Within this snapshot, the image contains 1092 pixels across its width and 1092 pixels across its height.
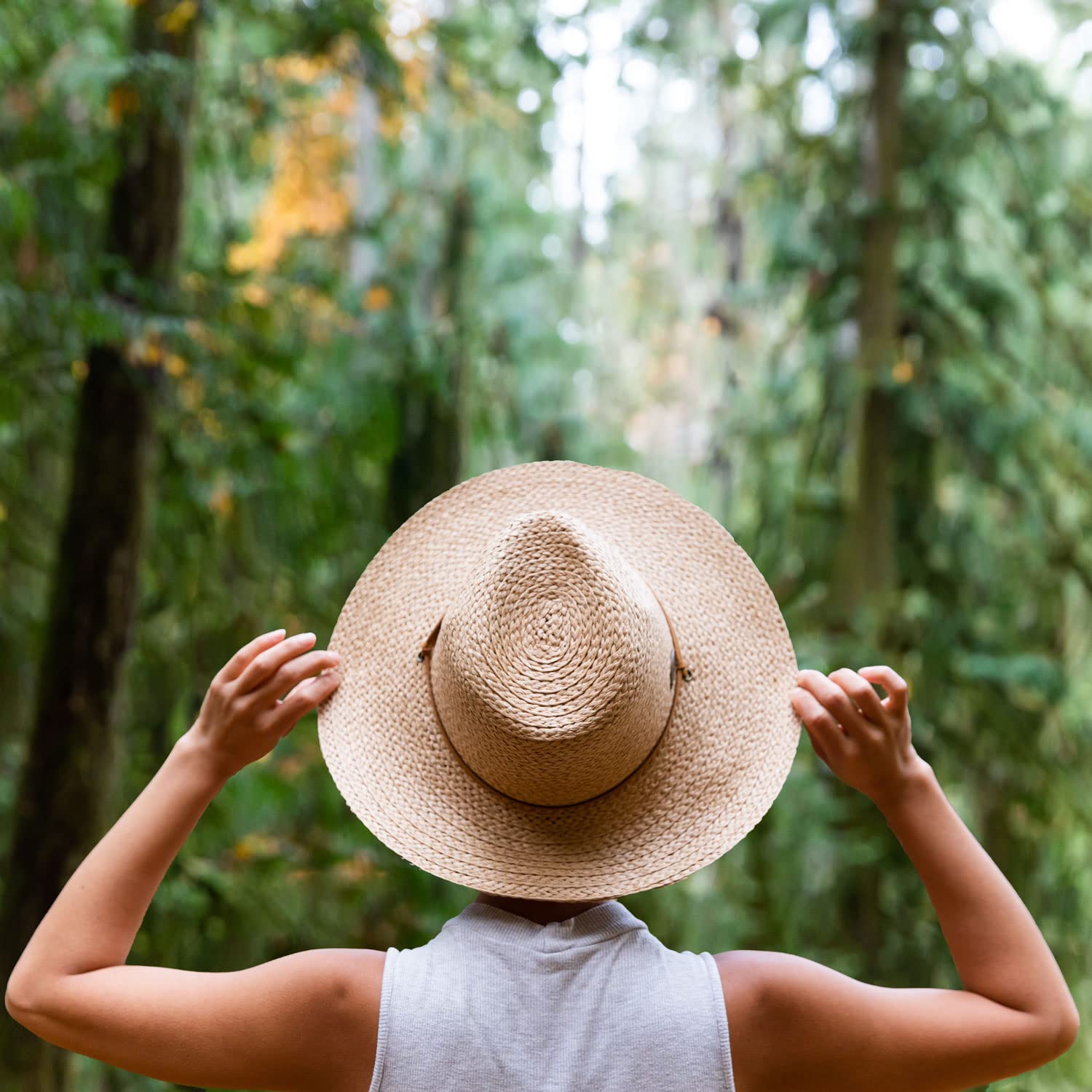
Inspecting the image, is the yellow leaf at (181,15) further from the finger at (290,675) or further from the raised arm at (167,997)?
the raised arm at (167,997)

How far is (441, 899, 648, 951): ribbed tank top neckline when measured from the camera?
1297 mm

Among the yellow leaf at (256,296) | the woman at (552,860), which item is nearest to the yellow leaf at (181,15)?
the yellow leaf at (256,296)

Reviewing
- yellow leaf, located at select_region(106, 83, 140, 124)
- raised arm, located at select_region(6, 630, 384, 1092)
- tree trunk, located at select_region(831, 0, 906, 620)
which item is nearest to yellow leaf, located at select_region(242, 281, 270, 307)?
yellow leaf, located at select_region(106, 83, 140, 124)

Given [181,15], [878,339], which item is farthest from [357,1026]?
[878,339]

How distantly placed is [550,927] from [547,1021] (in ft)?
0.37

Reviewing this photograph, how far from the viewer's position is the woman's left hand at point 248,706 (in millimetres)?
1332

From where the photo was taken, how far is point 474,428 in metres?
4.75

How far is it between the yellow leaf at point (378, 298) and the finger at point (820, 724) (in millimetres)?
3841

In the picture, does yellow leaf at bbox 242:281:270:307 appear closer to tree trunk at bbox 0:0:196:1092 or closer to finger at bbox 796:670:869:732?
tree trunk at bbox 0:0:196:1092

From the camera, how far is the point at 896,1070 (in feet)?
4.08

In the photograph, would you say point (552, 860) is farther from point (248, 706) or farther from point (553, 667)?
point (248, 706)

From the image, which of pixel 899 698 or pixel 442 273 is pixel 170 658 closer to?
pixel 442 273

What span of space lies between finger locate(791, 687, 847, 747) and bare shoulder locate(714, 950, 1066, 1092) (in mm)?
236

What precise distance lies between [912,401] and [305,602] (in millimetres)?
2390
